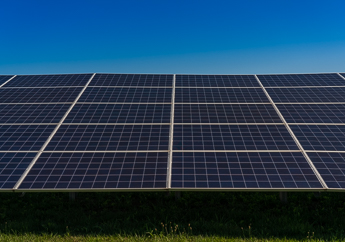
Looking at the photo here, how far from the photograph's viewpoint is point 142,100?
14.0 m

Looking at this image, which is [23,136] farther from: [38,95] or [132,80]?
[132,80]

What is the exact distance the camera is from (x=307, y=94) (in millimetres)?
14508

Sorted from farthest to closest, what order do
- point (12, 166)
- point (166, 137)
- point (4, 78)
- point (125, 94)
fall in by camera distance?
point (4, 78) < point (125, 94) < point (166, 137) < point (12, 166)

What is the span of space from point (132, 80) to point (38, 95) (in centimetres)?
532

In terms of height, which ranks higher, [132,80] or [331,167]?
[331,167]

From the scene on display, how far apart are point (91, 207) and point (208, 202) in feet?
15.2

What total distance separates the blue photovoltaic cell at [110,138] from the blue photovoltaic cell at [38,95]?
337cm

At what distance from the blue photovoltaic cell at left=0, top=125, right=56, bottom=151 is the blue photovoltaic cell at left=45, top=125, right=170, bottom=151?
477mm

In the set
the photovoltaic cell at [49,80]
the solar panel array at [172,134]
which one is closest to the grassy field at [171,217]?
the solar panel array at [172,134]

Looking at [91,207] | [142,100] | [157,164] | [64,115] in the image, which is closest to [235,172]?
[157,164]

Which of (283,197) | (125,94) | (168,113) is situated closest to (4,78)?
(125,94)

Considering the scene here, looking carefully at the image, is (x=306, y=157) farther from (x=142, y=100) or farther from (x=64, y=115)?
(x=64, y=115)

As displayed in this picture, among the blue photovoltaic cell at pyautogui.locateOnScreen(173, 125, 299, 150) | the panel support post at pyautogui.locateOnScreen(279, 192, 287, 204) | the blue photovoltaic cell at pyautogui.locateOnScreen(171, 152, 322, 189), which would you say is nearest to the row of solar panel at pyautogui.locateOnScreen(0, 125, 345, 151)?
the blue photovoltaic cell at pyautogui.locateOnScreen(173, 125, 299, 150)

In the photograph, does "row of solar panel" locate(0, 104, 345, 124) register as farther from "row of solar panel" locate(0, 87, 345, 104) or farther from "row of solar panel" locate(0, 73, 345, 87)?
"row of solar panel" locate(0, 73, 345, 87)
